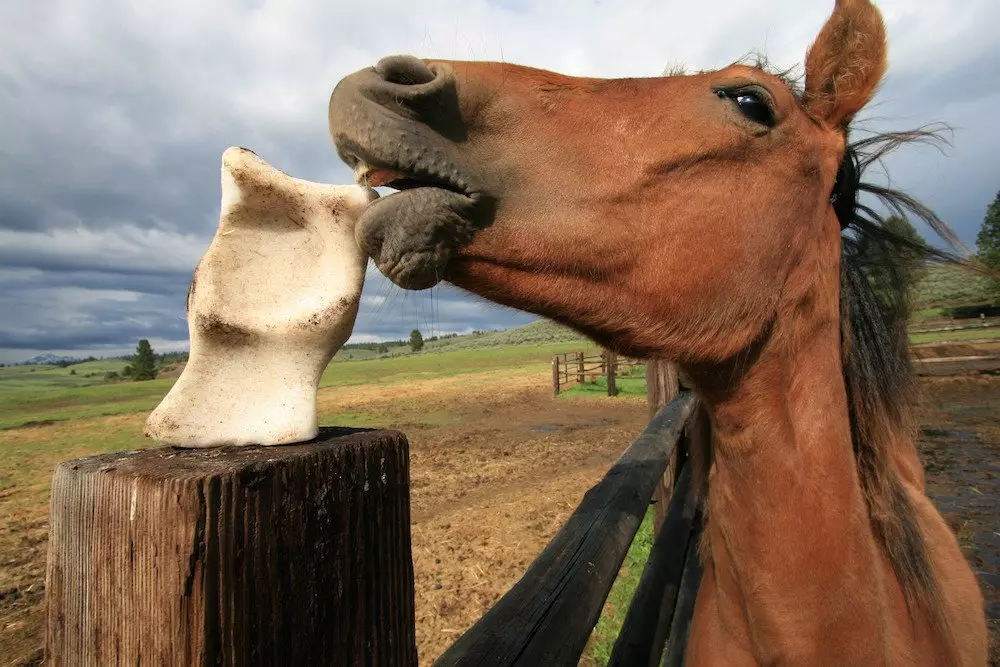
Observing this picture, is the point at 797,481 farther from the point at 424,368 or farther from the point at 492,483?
the point at 424,368

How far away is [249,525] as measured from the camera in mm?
609

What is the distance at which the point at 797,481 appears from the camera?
1671 millimetres

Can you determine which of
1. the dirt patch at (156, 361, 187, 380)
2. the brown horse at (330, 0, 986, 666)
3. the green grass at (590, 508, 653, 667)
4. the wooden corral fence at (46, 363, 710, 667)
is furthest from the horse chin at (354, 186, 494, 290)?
the dirt patch at (156, 361, 187, 380)

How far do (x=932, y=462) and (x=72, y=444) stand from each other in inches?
818

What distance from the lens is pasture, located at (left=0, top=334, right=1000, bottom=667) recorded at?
195 inches

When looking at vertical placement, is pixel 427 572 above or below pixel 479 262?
below

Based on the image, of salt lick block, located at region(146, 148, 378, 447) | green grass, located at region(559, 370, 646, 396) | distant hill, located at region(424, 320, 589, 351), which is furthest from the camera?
distant hill, located at region(424, 320, 589, 351)

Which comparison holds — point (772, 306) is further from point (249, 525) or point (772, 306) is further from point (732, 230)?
point (249, 525)

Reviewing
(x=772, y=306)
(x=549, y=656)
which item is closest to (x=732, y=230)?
(x=772, y=306)

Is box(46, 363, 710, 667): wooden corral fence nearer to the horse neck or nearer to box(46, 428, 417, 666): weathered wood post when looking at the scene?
box(46, 428, 417, 666): weathered wood post

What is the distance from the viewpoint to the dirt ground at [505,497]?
4949mm

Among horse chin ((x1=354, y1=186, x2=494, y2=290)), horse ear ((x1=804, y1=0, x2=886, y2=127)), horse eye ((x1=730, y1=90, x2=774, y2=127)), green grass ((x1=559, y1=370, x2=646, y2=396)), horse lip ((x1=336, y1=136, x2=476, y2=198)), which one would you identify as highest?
horse ear ((x1=804, y1=0, x2=886, y2=127))

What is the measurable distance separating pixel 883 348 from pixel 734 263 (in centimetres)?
82

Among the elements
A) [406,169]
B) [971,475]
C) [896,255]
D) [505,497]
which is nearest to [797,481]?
[896,255]
